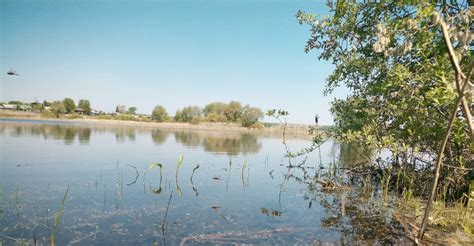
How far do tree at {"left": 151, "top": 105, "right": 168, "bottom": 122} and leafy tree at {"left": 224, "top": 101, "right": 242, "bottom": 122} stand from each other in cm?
2596

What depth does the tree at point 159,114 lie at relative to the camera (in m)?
120

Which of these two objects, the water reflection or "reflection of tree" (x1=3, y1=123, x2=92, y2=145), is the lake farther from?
"reflection of tree" (x1=3, y1=123, x2=92, y2=145)

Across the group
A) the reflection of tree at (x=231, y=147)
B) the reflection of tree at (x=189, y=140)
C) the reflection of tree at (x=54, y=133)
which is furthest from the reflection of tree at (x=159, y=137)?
the reflection of tree at (x=54, y=133)

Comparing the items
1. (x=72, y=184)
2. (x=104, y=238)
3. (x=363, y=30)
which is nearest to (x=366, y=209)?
(x=363, y=30)

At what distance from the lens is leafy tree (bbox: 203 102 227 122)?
11006 cm

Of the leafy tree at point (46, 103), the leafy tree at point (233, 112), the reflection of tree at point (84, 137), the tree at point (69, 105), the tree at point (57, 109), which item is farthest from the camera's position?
the leafy tree at point (46, 103)

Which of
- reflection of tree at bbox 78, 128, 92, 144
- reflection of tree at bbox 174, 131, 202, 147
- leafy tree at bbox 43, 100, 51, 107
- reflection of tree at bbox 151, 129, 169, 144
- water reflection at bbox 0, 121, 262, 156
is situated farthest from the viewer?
leafy tree at bbox 43, 100, 51, 107

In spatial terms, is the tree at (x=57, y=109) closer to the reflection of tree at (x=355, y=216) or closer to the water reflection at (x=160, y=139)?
the water reflection at (x=160, y=139)

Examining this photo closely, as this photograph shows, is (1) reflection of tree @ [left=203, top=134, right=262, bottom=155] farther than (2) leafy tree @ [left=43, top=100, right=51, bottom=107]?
No

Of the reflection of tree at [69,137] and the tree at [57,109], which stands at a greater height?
the tree at [57,109]

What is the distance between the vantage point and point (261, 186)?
13.0 m

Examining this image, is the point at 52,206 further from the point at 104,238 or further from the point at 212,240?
the point at 212,240

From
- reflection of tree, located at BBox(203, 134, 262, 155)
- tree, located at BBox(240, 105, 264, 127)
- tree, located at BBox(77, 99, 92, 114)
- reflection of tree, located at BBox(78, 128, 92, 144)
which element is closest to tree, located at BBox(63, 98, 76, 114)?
tree, located at BBox(77, 99, 92, 114)

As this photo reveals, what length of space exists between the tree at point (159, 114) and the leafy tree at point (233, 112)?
1022 inches
